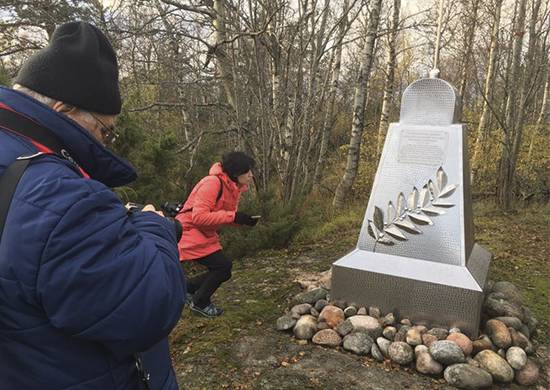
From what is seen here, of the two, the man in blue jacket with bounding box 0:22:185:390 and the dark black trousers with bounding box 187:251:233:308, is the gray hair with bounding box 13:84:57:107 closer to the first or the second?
the man in blue jacket with bounding box 0:22:185:390

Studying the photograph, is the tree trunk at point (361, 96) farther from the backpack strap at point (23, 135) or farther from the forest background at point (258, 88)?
the backpack strap at point (23, 135)

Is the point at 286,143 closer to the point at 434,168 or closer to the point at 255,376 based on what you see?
the point at 434,168

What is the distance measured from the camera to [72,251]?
981 millimetres

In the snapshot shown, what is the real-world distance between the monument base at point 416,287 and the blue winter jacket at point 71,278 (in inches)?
105

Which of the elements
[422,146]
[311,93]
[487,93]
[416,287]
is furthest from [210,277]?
[487,93]

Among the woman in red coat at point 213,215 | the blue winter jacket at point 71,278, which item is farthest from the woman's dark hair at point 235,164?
the blue winter jacket at point 71,278

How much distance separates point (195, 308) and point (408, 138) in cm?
251

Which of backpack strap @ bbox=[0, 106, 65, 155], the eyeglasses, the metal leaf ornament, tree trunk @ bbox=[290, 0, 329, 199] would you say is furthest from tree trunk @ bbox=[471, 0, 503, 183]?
backpack strap @ bbox=[0, 106, 65, 155]

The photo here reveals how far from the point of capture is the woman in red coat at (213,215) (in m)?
3.41

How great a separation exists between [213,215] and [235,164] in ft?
1.53

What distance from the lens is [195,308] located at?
378cm

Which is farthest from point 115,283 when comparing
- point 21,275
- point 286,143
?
point 286,143

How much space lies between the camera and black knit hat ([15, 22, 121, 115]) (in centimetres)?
114

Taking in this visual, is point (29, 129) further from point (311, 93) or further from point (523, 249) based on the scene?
point (523, 249)
